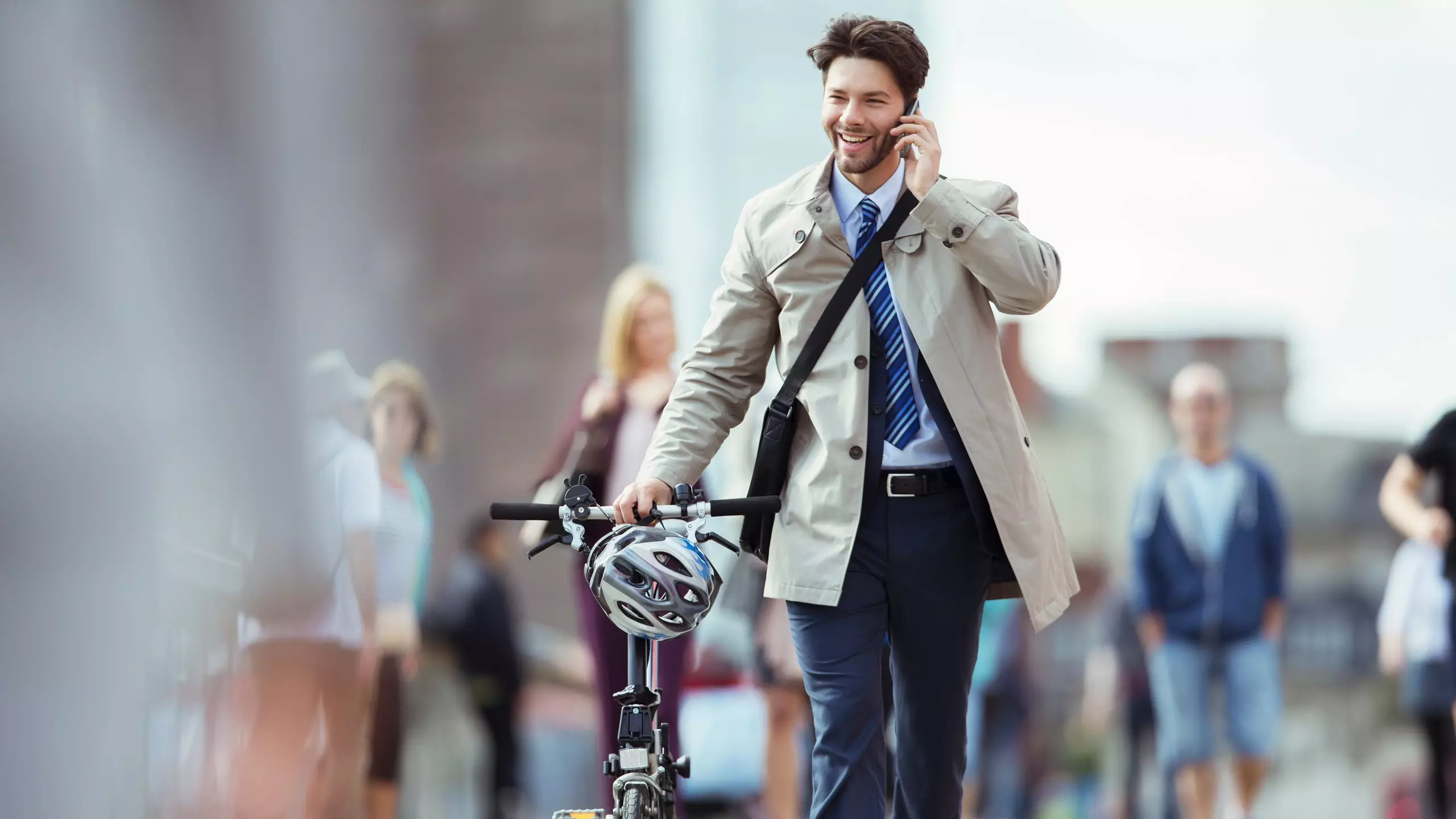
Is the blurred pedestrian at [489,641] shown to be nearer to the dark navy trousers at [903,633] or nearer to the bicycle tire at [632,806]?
the dark navy trousers at [903,633]

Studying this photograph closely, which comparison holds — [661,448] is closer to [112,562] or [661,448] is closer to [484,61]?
[112,562]

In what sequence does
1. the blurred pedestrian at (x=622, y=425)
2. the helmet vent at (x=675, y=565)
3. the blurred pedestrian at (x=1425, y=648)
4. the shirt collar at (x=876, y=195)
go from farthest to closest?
1. the blurred pedestrian at (x=1425, y=648)
2. the blurred pedestrian at (x=622, y=425)
3. the shirt collar at (x=876, y=195)
4. the helmet vent at (x=675, y=565)

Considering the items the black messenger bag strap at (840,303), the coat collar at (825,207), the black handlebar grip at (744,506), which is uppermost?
the coat collar at (825,207)

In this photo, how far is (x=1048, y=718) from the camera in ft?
144

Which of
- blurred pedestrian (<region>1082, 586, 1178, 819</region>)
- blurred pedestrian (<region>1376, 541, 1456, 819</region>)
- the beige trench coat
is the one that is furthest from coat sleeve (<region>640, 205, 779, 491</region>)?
blurred pedestrian (<region>1082, 586, 1178, 819</region>)

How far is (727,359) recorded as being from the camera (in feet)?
14.4

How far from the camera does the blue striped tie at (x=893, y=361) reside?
4.18 m

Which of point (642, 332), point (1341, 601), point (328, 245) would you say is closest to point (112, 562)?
point (642, 332)

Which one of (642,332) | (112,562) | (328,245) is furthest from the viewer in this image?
(328,245)

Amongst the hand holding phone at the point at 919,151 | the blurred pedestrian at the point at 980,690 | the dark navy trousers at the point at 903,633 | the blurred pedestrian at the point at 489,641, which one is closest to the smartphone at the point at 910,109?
the hand holding phone at the point at 919,151

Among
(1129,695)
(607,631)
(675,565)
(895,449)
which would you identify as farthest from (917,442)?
(1129,695)

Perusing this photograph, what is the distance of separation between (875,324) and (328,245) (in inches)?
499

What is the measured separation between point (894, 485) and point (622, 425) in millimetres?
3021

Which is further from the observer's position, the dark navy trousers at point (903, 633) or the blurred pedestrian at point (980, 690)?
the blurred pedestrian at point (980, 690)
